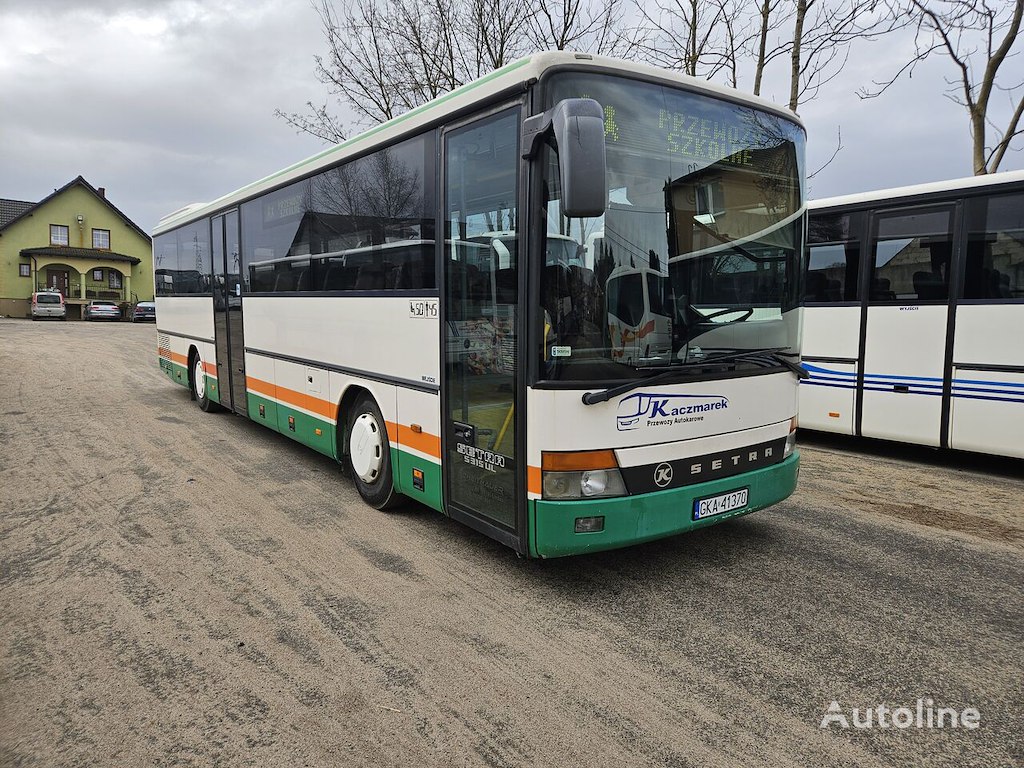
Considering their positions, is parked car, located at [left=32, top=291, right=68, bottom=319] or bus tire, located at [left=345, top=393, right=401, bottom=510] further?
parked car, located at [left=32, top=291, right=68, bottom=319]

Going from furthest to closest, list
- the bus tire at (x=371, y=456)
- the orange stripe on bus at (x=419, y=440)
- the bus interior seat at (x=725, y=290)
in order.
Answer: the bus tire at (x=371, y=456), the orange stripe on bus at (x=419, y=440), the bus interior seat at (x=725, y=290)

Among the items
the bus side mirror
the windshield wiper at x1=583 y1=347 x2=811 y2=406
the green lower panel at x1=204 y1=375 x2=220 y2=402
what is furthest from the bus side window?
the green lower panel at x1=204 y1=375 x2=220 y2=402

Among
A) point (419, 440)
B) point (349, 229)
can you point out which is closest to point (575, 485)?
point (419, 440)

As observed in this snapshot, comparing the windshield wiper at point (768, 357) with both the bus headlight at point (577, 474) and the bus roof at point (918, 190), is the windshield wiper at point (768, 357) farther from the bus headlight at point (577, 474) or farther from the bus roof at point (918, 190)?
the bus roof at point (918, 190)

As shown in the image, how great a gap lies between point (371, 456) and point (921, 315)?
239 inches

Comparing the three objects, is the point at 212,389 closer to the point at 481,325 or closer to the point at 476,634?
the point at 481,325

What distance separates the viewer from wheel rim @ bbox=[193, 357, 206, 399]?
11070 millimetres

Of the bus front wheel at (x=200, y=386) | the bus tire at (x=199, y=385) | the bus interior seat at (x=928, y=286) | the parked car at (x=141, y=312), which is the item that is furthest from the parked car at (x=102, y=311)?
the bus interior seat at (x=928, y=286)

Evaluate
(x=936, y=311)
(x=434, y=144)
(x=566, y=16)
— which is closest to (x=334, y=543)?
(x=434, y=144)

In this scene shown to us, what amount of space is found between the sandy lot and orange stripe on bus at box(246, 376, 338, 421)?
31.1 inches

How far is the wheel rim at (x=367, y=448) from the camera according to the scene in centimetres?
590

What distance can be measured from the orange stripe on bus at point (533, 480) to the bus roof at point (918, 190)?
5.81m

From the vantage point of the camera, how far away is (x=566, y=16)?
16.2 metres

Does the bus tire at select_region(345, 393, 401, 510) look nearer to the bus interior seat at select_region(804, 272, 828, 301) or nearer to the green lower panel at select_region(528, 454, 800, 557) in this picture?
the green lower panel at select_region(528, 454, 800, 557)
